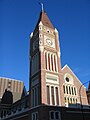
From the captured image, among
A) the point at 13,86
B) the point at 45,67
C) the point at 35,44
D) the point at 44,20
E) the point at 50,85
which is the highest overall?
the point at 44,20

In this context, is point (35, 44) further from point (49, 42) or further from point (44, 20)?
point (44, 20)

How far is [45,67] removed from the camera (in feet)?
141

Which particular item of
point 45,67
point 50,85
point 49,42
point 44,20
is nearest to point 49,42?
point 49,42

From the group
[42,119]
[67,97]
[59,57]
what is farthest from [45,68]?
[42,119]

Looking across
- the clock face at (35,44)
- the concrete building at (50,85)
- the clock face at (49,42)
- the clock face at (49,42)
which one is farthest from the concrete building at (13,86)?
the clock face at (49,42)

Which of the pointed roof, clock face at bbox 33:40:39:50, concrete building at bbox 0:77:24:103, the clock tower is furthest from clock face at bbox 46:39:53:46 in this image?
concrete building at bbox 0:77:24:103

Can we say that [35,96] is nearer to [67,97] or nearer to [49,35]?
[67,97]

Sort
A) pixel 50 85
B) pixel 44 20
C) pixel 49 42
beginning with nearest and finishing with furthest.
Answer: pixel 50 85
pixel 49 42
pixel 44 20

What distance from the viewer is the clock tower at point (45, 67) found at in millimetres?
40031

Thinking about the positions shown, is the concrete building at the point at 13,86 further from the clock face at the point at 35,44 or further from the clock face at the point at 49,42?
the clock face at the point at 49,42

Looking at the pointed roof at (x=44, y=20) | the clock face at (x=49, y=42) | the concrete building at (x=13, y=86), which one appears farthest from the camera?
the concrete building at (x=13, y=86)

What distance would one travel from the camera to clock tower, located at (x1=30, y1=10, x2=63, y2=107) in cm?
4003

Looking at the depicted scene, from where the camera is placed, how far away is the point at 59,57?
47062mm

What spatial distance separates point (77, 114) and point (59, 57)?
1564cm
